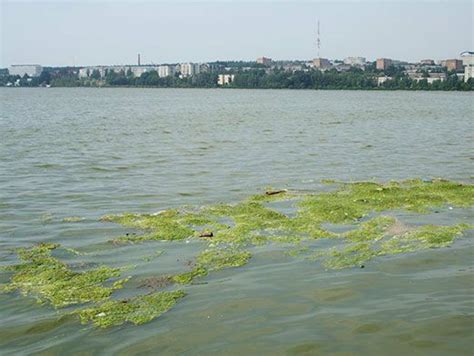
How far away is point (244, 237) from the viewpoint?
11992 millimetres

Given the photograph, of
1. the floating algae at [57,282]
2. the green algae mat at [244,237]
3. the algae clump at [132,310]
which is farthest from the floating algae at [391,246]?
the floating algae at [57,282]

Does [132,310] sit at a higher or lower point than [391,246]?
lower

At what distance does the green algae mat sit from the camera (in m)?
8.77

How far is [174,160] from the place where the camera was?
85.9 ft

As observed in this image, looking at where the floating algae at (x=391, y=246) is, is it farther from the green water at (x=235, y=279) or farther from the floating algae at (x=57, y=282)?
the floating algae at (x=57, y=282)

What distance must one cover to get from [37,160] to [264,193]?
13.1 metres

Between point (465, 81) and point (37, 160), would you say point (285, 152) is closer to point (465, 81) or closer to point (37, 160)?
point (37, 160)

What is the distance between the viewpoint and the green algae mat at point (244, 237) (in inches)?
345

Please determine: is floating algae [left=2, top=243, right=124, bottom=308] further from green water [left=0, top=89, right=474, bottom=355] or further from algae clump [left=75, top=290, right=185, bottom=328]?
algae clump [left=75, top=290, right=185, bottom=328]

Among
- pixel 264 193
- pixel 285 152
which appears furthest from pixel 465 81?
pixel 264 193

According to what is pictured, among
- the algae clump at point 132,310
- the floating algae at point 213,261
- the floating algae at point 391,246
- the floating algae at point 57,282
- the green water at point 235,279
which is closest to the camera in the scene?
the green water at point 235,279

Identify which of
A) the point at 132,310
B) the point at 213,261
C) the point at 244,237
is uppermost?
the point at 244,237

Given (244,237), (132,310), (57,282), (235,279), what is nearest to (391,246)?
(244,237)

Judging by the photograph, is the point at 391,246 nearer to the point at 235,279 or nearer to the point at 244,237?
the point at 244,237
